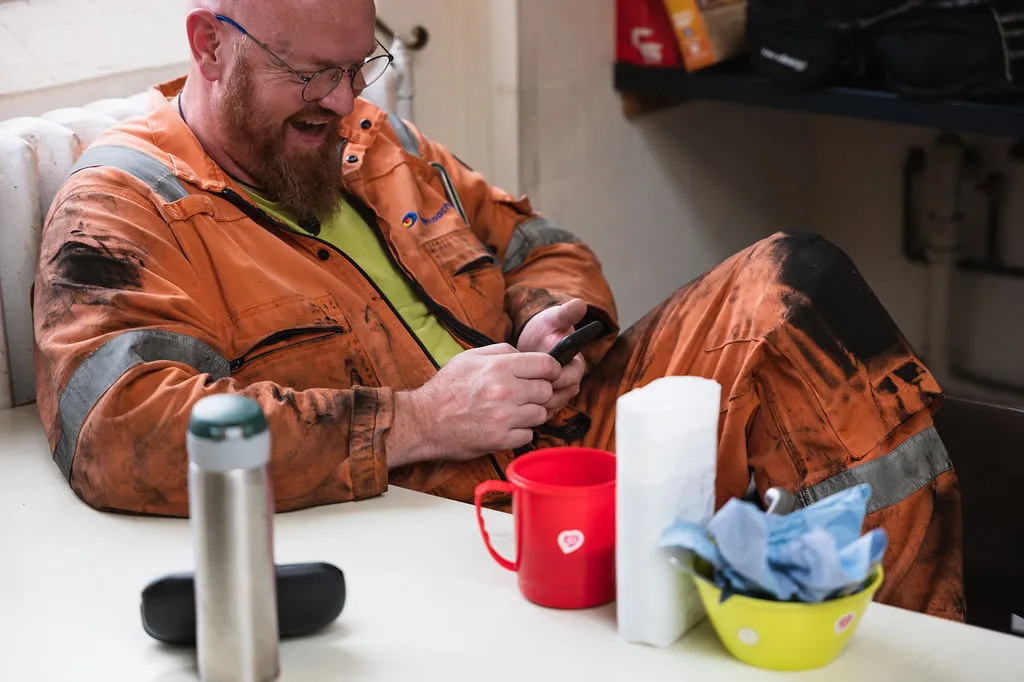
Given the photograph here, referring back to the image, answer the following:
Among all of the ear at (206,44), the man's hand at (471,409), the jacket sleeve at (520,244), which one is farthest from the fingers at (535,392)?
the ear at (206,44)

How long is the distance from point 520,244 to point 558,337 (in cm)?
30

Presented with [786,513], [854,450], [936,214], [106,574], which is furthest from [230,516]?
[936,214]

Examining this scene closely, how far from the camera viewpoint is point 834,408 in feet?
4.99

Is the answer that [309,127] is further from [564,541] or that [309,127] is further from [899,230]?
[899,230]

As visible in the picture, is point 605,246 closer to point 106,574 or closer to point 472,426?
point 472,426

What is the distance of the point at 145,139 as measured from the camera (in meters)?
1.74

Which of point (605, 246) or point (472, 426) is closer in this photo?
point (472, 426)

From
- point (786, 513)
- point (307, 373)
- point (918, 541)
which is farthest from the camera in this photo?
point (307, 373)

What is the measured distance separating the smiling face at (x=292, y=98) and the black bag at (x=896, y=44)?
1.16 meters

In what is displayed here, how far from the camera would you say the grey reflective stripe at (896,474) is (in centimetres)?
149

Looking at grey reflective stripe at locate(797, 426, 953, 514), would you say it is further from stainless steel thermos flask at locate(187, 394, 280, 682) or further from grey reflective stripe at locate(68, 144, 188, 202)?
grey reflective stripe at locate(68, 144, 188, 202)

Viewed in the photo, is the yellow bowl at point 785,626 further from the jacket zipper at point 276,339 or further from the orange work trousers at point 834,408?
the jacket zipper at point 276,339

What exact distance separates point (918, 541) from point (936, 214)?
1928 millimetres

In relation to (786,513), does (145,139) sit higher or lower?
higher
